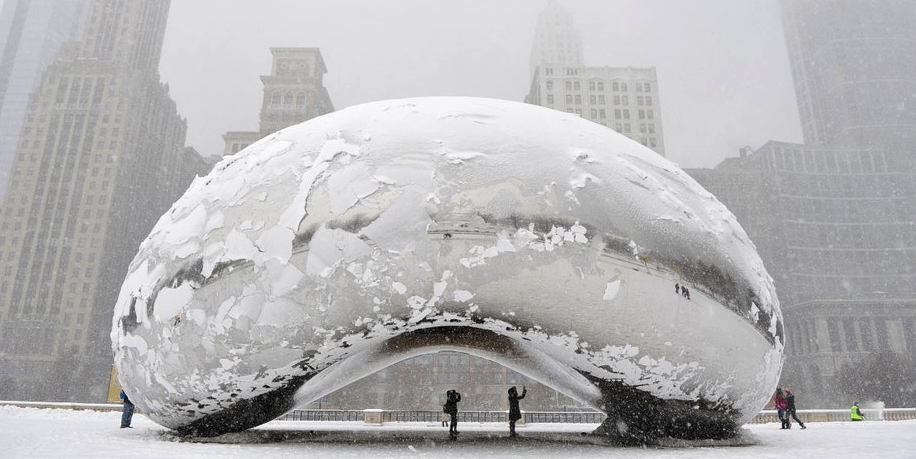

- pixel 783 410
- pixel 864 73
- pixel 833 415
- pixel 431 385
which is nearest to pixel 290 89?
pixel 431 385

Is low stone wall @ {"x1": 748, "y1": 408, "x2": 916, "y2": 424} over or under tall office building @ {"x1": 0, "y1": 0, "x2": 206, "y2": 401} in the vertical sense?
under

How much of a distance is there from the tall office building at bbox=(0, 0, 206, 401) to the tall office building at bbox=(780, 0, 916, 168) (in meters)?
149

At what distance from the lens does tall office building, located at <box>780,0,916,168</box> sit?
447 ft

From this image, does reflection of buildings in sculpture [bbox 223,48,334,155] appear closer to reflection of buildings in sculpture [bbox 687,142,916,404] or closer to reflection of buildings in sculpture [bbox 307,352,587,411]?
reflection of buildings in sculpture [bbox 307,352,587,411]

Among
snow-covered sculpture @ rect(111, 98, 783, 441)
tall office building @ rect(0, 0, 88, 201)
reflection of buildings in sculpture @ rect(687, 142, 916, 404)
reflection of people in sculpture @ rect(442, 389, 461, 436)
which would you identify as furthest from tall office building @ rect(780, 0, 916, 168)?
tall office building @ rect(0, 0, 88, 201)

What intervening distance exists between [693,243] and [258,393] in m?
4.65

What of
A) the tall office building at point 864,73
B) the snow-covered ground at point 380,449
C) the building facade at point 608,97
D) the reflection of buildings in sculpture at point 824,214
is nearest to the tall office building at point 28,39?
the building facade at point 608,97

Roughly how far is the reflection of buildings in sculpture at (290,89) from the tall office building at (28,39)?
7511 centimetres

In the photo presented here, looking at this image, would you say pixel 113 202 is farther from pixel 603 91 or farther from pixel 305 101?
pixel 603 91

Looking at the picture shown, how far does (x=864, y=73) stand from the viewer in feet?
463

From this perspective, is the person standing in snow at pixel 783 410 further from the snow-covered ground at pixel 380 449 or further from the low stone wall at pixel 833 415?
the low stone wall at pixel 833 415

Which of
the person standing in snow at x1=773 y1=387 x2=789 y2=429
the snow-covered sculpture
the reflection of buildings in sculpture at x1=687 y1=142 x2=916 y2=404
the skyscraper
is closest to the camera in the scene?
the snow-covered sculpture

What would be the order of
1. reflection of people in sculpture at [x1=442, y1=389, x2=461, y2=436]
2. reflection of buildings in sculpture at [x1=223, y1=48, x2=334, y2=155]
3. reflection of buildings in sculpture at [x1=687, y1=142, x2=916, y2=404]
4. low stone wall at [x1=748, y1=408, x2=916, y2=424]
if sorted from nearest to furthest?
reflection of people in sculpture at [x1=442, y1=389, x2=461, y2=436], low stone wall at [x1=748, y1=408, x2=916, y2=424], reflection of buildings in sculpture at [x1=223, y1=48, x2=334, y2=155], reflection of buildings in sculpture at [x1=687, y1=142, x2=916, y2=404]

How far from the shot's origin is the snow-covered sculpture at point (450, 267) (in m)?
5.53
